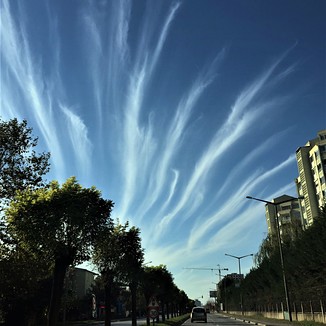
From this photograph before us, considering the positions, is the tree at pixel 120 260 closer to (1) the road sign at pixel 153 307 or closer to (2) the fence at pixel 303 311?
(1) the road sign at pixel 153 307

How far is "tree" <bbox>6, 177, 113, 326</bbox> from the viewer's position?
55.0 ft

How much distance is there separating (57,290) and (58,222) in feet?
10.1

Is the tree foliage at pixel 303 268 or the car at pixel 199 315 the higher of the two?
the tree foliage at pixel 303 268

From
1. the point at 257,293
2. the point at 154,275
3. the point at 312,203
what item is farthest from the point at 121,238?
the point at 312,203

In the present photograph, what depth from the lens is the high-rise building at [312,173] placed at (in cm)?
8800

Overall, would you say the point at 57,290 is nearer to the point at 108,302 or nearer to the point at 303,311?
the point at 108,302

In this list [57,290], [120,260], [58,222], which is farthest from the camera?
[120,260]

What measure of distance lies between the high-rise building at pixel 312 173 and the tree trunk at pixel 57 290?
77156mm

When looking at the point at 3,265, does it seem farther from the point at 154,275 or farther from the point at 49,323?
the point at 154,275

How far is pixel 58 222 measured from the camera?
1683 cm

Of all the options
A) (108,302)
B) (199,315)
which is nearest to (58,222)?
(108,302)

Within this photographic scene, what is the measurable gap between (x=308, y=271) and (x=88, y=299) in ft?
241

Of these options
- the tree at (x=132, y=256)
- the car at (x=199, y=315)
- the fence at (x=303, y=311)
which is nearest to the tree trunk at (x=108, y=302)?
the tree at (x=132, y=256)

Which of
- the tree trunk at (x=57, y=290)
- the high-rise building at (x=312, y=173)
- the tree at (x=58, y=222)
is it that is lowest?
the tree trunk at (x=57, y=290)
